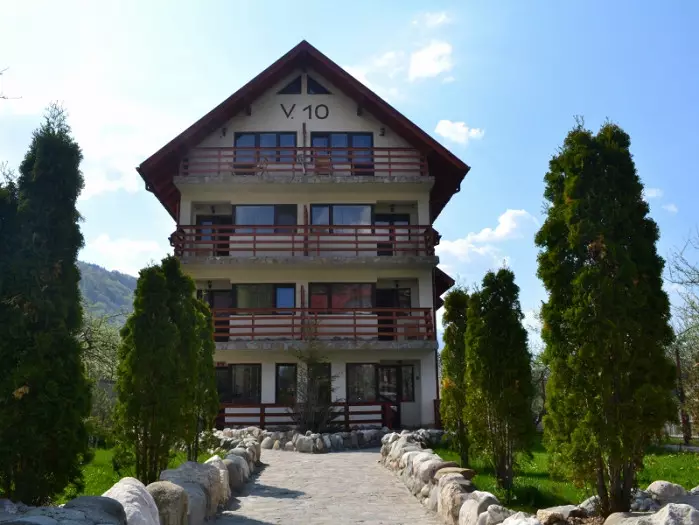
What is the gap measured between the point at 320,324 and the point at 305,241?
3.39 meters

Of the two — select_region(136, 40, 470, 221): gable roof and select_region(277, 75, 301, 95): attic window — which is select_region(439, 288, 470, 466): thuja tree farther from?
select_region(277, 75, 301, 95): attic window

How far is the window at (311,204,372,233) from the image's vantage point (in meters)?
27.0

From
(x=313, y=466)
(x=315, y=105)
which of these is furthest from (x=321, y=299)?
(x=313, y=466)

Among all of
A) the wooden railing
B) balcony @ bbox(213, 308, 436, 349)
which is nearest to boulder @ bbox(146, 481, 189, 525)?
the wooden railing

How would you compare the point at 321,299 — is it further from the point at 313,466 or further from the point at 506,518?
the point at 506,518

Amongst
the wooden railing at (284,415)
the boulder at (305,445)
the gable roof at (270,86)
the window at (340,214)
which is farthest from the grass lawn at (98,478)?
the gable roof at (270,86)

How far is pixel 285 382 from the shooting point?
25.3 meters

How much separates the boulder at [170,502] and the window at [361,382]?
59.9 ft

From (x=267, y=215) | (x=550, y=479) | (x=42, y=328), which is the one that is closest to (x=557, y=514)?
(x=550, y=479)

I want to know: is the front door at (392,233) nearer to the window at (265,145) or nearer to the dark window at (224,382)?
the window at (265,145)

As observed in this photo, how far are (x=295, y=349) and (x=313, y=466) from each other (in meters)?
9.55

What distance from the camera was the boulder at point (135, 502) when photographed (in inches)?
227

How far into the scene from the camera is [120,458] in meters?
9.41

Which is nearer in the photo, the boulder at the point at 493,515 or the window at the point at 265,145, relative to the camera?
the boulder at the point at 493,515
